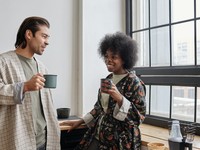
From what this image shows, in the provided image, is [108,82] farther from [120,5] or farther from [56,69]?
[120,5]

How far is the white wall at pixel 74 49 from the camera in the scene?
228cm

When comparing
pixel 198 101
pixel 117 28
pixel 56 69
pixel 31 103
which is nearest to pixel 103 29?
pixel 117 28

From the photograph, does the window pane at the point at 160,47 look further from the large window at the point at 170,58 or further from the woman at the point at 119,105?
the woman at the point at 119,105

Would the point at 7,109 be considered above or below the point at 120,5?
below

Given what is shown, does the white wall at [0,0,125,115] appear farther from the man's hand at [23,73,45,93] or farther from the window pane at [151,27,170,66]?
the man's hand at [23,73,45,93]

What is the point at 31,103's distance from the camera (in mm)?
1410

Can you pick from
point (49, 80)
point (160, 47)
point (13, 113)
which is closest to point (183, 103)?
point (160, 47)

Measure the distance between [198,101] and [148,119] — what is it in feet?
1.63

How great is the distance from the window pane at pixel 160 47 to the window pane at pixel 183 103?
0.28 metres

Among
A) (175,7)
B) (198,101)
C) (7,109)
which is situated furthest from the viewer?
(175,7)

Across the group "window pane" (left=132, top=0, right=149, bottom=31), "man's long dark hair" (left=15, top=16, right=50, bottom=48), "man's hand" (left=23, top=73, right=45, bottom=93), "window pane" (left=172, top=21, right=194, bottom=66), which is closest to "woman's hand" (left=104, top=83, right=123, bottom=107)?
"man's hand" (left=23, top=73, right=45, bottom=93)

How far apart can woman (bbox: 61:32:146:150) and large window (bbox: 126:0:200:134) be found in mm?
596

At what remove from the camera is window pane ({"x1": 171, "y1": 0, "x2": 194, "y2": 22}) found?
199 centimetres

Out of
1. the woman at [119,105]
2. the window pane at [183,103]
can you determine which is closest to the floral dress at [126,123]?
the woman at [119,105]
